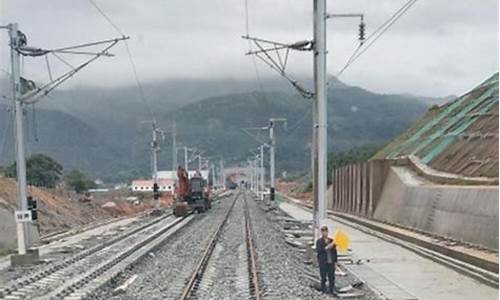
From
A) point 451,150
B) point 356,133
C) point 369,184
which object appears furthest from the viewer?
point 356,133

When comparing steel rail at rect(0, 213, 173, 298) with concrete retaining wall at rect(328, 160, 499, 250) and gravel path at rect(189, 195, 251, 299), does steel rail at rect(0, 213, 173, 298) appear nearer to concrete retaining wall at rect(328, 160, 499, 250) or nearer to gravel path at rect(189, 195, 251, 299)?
gravel path at rect(189, 195, 251, 299)

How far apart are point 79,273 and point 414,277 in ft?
31.1

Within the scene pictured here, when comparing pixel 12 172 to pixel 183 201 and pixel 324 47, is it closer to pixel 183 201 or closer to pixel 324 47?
pixel 183 201

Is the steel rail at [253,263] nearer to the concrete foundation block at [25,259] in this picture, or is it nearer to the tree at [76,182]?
the concrete foundation block at [25,259]

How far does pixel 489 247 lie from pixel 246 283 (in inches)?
284

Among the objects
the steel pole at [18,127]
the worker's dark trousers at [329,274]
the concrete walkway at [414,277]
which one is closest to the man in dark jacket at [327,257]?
the worker's dark trousers at [329,274]

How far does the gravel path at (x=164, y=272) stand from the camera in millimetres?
17359

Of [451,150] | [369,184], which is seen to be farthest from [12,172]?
[451,150]

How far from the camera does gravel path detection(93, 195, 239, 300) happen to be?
17359mm

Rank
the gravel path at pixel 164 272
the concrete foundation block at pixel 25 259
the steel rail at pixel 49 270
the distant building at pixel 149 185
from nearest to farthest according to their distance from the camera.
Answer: the gravel path at pixel 164 272, the steel rail at pixel 49 270, the concrete foundation block at pixel 25 259, the distant building at pixel 149 185

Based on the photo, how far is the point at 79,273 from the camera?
2128 centimetres

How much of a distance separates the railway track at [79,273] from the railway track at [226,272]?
2.47m

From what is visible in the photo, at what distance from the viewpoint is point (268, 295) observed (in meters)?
16.4

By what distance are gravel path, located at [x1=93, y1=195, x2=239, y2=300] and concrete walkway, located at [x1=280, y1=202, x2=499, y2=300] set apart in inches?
199
